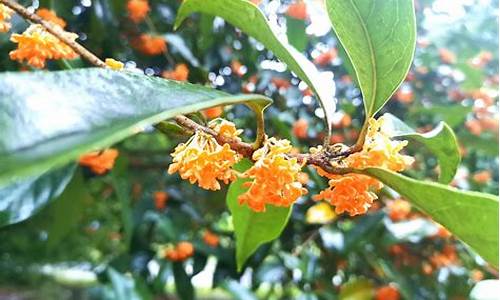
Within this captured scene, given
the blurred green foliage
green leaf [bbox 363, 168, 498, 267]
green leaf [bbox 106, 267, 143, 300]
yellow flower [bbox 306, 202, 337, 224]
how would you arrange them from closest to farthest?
green leaf [bbox 363, 168, 498, 267] < green leaf [bbox 106, 267, 143, 300] < the blurred green foliage < yellow flower [bbox 306, 202, 337, 224]

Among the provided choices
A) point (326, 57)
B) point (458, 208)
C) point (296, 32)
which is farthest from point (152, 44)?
point (458, 208)

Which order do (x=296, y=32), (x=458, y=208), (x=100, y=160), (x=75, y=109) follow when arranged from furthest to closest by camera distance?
(x=296, y=32), (x=100, y=160), (x=458, y=208), (x=75, y=109)

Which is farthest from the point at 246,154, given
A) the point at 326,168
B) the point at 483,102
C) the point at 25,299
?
the point at 25,299

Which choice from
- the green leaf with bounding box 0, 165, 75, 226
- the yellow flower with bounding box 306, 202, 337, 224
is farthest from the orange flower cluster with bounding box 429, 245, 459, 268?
the green leaf with bounding box 0, 165, 75, 226

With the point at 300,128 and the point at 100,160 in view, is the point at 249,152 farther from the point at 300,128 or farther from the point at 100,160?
the point at 300,128

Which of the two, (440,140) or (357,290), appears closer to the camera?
(440,140)

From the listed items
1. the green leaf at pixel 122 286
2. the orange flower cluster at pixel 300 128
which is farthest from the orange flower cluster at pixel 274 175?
the orange flower cluster at pixel 300 128

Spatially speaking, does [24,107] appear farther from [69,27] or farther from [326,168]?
[69,27]

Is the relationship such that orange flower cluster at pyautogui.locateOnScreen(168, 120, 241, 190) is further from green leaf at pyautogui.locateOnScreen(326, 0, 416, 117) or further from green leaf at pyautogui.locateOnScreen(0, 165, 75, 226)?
green leaf at pyautogui.locateOnScreen(0, 165, 75, 226)
